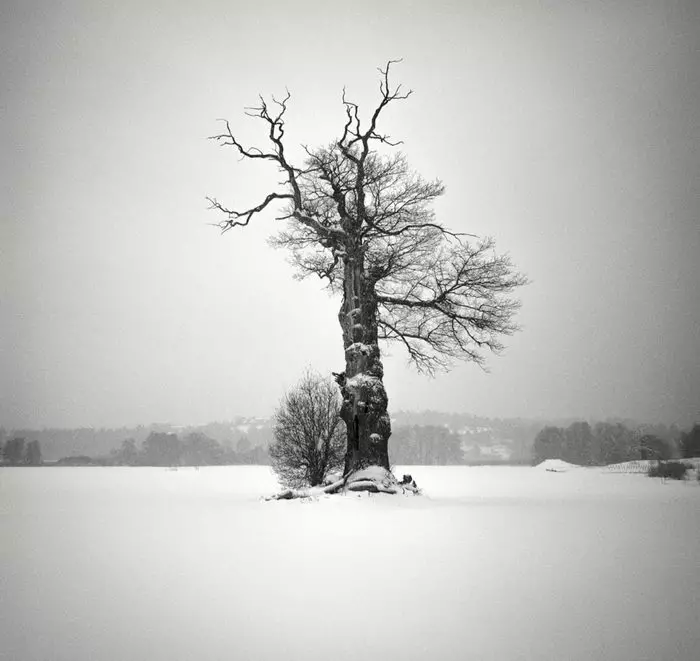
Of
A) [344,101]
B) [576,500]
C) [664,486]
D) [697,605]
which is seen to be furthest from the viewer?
[664,486]


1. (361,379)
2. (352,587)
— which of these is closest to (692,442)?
(361,379)

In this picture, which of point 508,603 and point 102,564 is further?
point 102,564

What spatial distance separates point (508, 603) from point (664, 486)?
16.0 m

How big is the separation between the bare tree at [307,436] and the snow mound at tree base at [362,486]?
127cm

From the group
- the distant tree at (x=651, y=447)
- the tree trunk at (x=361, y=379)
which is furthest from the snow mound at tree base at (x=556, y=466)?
the tree trunk at (x=361, y=379)

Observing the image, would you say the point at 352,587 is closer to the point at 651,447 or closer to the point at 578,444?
the point at 651,447

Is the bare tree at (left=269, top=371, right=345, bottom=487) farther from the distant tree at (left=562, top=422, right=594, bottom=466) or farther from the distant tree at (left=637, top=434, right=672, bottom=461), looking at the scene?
the distant tree at (left=562, top=422, right=594, bottom=466)

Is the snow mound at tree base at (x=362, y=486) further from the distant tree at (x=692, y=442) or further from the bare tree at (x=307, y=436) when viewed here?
the distant tree at (x=692, y=442)

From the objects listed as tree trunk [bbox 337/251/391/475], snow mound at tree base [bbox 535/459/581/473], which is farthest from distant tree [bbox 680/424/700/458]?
tree trunk [bbox 337/251/391/475]

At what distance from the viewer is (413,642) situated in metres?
3.84

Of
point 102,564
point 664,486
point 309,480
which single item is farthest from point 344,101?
point 664,486

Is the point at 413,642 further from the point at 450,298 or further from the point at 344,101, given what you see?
the point at 344,101

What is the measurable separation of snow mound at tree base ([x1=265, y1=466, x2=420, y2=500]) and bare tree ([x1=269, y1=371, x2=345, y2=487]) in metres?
1.27

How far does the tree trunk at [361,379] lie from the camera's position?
1464 cm
